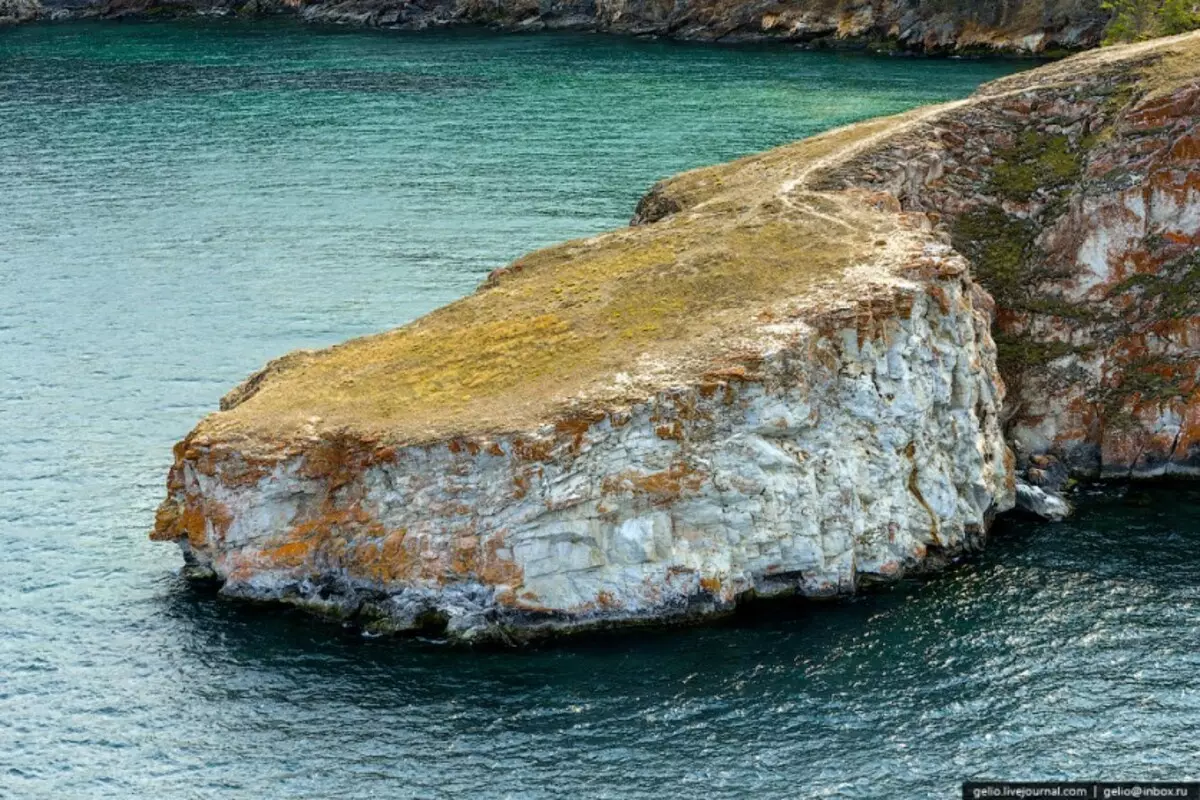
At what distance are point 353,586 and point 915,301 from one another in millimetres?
20818

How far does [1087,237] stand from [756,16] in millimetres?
99252

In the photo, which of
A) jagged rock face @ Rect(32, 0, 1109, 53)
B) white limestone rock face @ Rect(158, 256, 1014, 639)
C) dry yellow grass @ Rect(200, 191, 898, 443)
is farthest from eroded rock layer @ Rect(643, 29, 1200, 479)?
jagged rock face @ Rect(32, 0, 1109, 53)

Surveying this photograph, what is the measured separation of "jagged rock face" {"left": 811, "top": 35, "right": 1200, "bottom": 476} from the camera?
57625 millimetres

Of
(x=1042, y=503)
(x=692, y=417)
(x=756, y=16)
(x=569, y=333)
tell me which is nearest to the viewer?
(x=692, y=417)

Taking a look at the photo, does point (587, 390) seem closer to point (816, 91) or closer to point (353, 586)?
point (353, 586)

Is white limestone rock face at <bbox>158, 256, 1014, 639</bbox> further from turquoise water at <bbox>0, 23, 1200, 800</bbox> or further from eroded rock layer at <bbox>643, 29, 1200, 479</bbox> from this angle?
eroded rock layer at <bbox>643, 29, 1200, 479</bbox>

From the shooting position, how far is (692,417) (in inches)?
1866

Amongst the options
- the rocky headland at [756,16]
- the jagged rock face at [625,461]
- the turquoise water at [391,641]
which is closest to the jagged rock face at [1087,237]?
the turquoise water at [391,641]

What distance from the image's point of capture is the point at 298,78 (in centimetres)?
13600

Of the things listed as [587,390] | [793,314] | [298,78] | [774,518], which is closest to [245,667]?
[587,390]

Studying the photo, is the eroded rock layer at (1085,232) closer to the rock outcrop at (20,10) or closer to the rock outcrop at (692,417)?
the rock outcrop at (692,417)

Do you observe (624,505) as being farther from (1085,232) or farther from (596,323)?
(1085,232)

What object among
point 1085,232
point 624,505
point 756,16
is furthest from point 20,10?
point 624,505

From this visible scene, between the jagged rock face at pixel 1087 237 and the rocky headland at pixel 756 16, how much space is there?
122 ft
